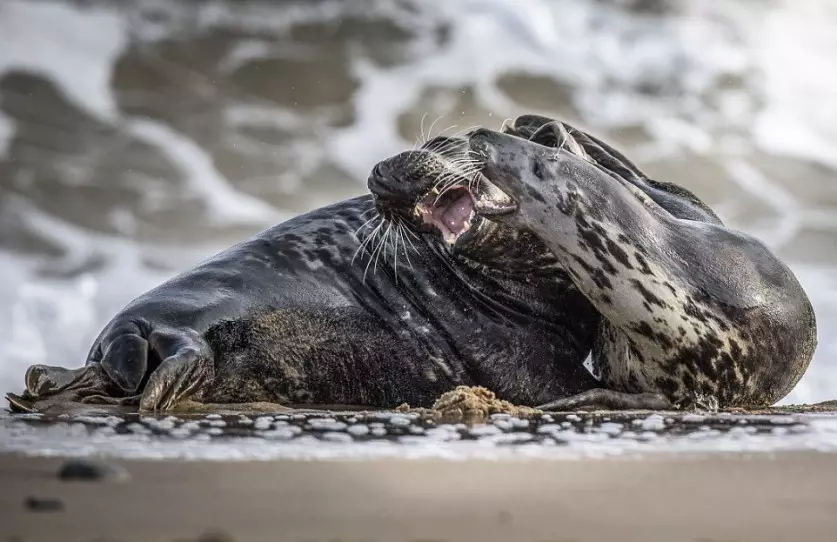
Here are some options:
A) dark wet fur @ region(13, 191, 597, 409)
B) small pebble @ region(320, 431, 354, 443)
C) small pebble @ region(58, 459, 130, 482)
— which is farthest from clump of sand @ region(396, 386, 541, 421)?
small pebble @ region(58, 459, 130, 482)

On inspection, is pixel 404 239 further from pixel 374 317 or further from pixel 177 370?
Answer: pixel 177 370

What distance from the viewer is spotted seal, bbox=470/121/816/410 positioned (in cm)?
435

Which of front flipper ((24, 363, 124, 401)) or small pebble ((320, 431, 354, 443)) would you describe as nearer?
small pebble ((320, 431, 354, 443))

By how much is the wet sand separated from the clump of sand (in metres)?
1.20

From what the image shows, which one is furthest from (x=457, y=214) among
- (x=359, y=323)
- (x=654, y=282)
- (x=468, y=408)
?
(x=468, y=408)

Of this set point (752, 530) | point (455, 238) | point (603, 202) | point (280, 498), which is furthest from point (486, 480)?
point (455, 238)

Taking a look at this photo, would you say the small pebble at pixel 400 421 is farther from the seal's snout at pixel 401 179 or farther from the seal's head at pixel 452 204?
the seal's snout at pixel 401 179

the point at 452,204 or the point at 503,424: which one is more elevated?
the point at 452,204

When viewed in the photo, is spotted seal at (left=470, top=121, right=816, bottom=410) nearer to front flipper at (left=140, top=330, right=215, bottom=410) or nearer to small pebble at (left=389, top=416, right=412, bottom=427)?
small pebble at (left=389, top=416, right=412, bottom=427)

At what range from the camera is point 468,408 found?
386 centimetres

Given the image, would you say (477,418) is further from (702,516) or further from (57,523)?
(57,523)

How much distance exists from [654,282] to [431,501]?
2.52 meters

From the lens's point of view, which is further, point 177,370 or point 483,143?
point 483,143

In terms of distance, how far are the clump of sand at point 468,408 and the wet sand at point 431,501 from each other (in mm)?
1196
